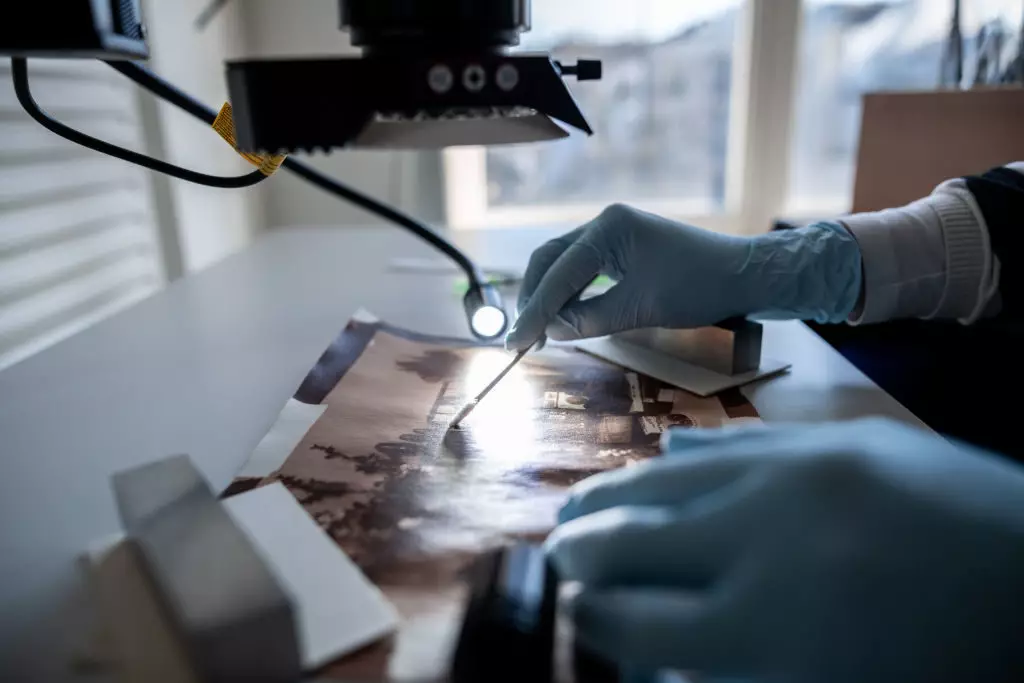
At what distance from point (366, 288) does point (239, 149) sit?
28.9 inches

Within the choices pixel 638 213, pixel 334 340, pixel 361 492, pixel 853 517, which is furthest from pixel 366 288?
pixel 853 517

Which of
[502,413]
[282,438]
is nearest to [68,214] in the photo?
[282,438]

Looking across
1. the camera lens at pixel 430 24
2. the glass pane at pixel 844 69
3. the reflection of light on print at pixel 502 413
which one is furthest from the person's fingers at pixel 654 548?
the glass pane at pixel 844 69

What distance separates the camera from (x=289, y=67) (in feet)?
1.72

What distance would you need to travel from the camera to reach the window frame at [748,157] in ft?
7.21

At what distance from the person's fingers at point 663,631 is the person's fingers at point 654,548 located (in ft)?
0.05

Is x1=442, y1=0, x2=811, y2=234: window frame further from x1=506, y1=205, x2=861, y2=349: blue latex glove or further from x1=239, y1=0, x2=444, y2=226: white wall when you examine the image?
x1=506, y1=205, x2=861, y2=349: blue latex glove

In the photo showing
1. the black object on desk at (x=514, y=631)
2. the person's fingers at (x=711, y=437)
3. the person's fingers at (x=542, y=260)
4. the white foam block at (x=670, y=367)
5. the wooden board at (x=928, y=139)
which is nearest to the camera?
the black object on desk at (x=514, y=631)

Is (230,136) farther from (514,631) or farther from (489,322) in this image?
(514,631)

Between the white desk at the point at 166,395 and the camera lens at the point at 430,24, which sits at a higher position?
the camera lens at the point at 430,24

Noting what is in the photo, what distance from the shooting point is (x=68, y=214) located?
1338mm

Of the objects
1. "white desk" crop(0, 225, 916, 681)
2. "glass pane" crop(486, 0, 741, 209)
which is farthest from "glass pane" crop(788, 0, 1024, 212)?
"white desk" crop(0, 225, 916, 681)

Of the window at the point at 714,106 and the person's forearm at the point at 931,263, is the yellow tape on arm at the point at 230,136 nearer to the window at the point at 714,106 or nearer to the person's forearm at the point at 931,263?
the person's forearm at the point at 931,263

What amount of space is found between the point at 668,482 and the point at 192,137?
1570mm
